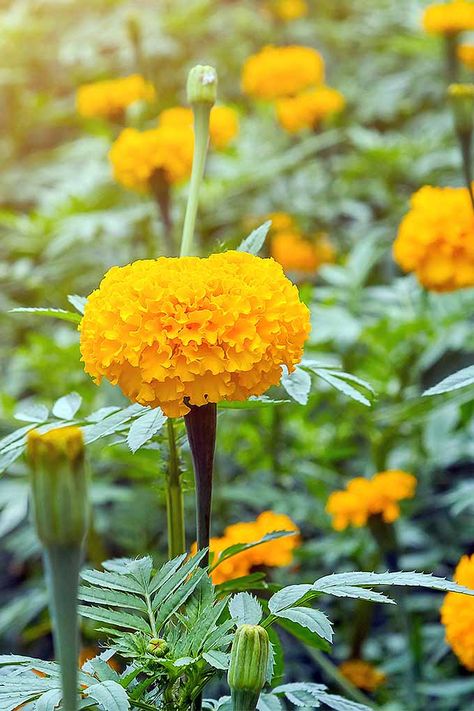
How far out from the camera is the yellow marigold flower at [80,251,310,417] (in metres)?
0.63

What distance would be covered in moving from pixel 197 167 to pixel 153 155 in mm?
901

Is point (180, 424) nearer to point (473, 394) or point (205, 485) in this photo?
point (205, 485)

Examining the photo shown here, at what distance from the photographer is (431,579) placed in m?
0.58

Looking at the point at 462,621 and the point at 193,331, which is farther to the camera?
the point at 462,621

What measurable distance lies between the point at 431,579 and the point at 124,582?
208 mm

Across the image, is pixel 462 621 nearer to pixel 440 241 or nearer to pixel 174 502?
pixel 174 502

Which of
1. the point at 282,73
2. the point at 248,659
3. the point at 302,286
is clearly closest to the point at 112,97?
the point at 282,73

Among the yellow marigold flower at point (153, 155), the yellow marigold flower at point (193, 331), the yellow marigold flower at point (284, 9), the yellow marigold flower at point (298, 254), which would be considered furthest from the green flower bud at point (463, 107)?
the yellow marigold flower at point (284, 9)

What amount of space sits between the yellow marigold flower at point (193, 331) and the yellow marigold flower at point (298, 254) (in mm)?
1678

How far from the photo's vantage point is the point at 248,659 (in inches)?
21.3

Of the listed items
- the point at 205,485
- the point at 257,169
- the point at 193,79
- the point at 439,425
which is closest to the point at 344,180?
the point at 257,169

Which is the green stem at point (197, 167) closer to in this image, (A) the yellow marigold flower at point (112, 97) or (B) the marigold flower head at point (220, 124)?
(B) the marigold flower head at point (220, 124)

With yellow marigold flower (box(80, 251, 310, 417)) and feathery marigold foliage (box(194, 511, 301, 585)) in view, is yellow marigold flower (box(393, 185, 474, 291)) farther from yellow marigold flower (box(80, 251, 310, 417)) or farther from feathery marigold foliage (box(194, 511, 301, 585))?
yellow marigold flower (box(80, 251, 310, 417))

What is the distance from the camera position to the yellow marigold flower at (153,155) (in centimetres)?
165
